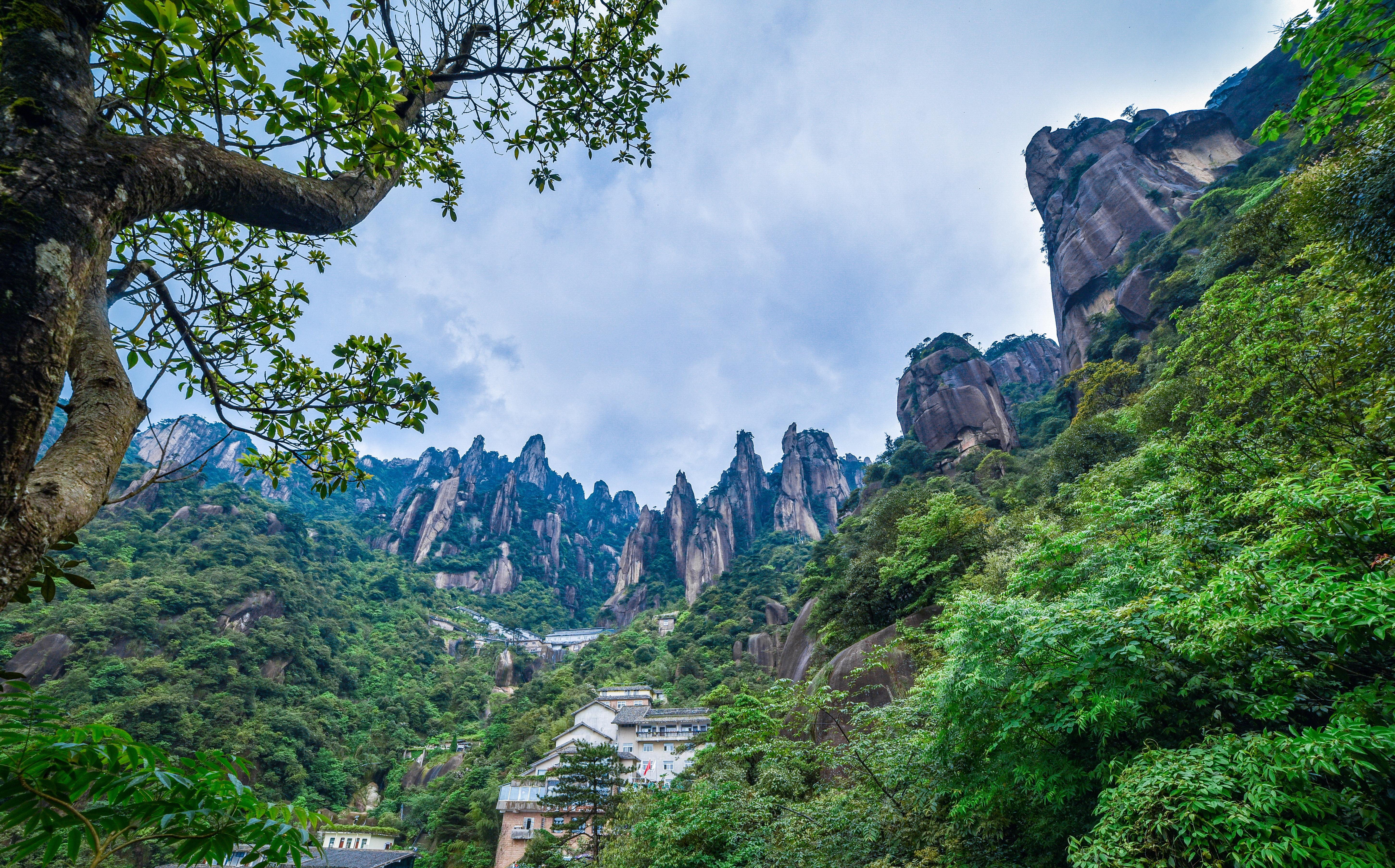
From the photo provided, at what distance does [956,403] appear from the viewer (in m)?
37.3

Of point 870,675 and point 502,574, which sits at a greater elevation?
point 502,574

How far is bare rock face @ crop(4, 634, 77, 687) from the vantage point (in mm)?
26375

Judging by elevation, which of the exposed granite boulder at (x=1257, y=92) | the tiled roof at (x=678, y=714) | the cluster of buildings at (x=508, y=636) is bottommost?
the tiled roof at (x=678, y=714)

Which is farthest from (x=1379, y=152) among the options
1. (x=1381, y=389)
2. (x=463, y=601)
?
(x=463, y=601)

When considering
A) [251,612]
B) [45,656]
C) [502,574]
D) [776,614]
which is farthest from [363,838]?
[502,574]

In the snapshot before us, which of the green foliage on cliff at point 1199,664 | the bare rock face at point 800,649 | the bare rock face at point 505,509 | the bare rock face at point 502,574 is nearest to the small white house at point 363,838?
the bare rock face at point 800,649

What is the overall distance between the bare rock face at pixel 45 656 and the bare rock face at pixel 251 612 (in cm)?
635

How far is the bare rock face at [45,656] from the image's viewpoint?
26.4 m

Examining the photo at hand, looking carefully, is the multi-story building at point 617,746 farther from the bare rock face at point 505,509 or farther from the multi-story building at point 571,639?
the bare rock face at point 505,509

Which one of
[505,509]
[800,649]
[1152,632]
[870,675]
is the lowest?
[1152,632]

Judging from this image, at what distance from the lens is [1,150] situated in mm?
1509

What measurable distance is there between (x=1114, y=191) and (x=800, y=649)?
1392 inches

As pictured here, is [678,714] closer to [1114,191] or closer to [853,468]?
[1114,191]

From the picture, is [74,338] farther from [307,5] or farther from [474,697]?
[474,697]
